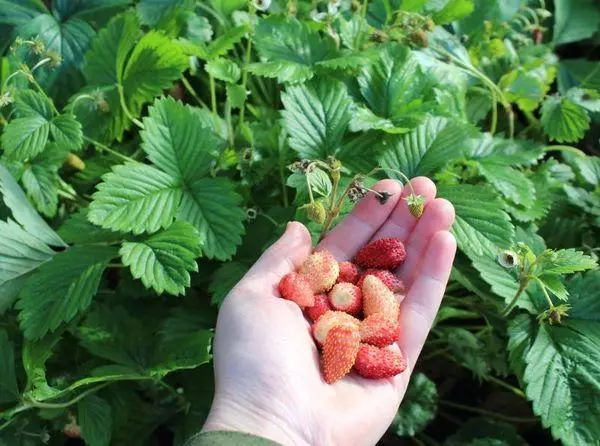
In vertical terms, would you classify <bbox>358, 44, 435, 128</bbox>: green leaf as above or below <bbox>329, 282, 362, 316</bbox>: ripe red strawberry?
above

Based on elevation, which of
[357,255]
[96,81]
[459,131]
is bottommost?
[357,255]

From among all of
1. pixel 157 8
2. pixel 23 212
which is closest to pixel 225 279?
pixel 23 212

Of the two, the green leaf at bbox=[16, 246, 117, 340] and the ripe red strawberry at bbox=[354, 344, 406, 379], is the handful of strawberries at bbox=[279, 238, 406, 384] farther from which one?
the green leaf at bbox=[16, 246, 117, 340]

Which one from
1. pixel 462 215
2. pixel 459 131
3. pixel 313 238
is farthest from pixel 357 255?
pixel 459 131

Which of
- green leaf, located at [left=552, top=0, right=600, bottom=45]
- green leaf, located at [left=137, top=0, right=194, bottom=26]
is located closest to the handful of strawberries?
green leaf, located at [left=137, top=0, right=194, bottom=26]

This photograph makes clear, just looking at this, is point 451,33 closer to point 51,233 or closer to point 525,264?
point 525,264
